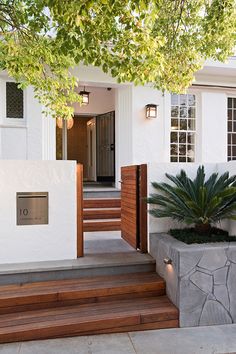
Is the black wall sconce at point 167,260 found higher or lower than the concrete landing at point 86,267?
higher

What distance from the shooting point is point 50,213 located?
12.8 ft

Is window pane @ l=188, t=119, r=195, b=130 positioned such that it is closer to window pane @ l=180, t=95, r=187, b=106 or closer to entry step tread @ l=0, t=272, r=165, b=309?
window pane @ l=180, t=95, r=187, b=106

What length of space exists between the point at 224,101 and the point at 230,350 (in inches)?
264

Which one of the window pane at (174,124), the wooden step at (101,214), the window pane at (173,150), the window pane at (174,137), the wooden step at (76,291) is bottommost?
the wooden step at (76,291)

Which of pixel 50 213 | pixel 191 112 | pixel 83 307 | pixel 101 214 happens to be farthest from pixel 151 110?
pixel 83 307

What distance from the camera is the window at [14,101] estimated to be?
6805 mm

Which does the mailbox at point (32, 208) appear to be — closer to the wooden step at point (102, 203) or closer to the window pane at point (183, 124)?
the wooden step at point (102, 203)

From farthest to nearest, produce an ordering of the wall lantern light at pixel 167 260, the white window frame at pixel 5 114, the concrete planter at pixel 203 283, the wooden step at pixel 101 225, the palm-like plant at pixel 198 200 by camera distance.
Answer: the white window frame at pixel 5 114, the wooden step at pixel 101 225, the palm-like plant at pixel 198 200, the wall lantern light at pixel 167 260, the concrete planter at pixel 203 283

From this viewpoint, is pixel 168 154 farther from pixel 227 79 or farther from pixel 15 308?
pixel 15 308

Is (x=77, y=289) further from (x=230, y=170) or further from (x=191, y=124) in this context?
(x=191, y=124)

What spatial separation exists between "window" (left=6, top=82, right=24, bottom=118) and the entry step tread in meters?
4.55

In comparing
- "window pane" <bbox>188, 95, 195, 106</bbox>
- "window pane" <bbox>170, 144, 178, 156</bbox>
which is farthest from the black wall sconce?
"window pane" <bbox>188, 95, 195, 106</bbox>

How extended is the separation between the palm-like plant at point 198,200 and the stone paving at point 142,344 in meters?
1.30

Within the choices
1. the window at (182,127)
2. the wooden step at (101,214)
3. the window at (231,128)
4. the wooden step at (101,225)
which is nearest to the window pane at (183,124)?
the window at (182,127)
